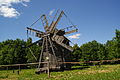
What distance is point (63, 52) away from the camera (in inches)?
1181

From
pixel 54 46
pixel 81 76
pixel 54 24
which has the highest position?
pixel 54 24

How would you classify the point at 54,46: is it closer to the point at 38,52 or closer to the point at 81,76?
the point at 81,76

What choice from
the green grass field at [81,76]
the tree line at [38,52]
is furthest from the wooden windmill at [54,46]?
the tree line at [38,52]

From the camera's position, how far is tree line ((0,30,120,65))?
59.0 m

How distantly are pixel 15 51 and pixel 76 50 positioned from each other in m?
30.4

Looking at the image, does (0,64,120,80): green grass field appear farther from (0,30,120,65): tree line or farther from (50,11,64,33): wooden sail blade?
(0,30,120,65): tree line

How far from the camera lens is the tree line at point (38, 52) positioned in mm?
59000

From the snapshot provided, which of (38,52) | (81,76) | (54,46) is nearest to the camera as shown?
(81,76)

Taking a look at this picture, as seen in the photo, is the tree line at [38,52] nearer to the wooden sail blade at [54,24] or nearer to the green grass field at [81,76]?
the wooden sail blade at [54,24]

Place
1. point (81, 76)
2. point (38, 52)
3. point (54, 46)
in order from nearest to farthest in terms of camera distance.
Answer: point (81, 76)
point (54, 46)
point (38, 52)

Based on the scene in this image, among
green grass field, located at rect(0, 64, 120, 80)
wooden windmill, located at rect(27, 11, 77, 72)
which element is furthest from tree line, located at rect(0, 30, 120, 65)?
green grass field, located at rect(0, 64, 120, 80)

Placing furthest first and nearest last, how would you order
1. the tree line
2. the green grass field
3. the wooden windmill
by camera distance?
the tree line < the wooden windmill < the green grass field

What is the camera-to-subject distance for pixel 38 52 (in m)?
60.8

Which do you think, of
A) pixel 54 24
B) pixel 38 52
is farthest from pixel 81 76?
pixel 38 52
